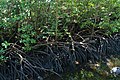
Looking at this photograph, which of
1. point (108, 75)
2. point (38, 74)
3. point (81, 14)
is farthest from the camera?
point (81, 14)

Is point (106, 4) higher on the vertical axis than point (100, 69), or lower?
higher

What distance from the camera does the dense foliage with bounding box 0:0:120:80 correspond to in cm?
351

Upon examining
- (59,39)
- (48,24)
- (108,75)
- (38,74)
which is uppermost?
(48,24)

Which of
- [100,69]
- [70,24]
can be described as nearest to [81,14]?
[70,24]

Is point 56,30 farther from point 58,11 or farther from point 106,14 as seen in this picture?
point 106,14

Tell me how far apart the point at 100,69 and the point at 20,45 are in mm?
1205

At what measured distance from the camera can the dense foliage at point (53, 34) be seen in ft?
11.5

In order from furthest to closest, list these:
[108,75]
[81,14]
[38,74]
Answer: [81,14]
[108,75]
[38,74]

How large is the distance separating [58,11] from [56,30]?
26 centimetres

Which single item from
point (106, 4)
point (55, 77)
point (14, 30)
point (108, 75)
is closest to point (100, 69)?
point (108, 75)

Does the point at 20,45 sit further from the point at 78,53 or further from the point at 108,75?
the point at 108,75

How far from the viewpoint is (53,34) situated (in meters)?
3.75

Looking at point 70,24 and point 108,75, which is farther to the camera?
point 70,24

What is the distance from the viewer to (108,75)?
382cm
